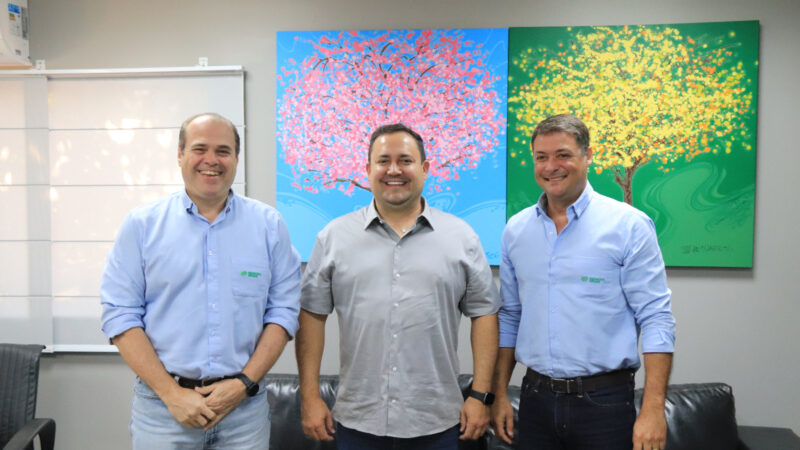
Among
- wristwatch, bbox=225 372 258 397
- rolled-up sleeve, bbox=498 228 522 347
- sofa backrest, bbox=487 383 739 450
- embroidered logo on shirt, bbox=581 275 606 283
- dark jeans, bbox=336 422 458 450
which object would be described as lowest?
sofa backrest, bbox=487 383 739 450

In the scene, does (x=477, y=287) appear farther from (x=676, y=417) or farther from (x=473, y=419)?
(x=676, y=417)

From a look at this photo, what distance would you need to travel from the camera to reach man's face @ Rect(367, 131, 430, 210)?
173 cm

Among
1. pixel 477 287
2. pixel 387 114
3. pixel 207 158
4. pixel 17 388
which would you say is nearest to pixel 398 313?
pixel 477 287

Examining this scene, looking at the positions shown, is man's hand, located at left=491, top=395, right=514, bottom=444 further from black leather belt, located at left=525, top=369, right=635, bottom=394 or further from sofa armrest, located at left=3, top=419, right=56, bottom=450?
sofa armrest, located at left=3, top=419, right=56, bottom=450

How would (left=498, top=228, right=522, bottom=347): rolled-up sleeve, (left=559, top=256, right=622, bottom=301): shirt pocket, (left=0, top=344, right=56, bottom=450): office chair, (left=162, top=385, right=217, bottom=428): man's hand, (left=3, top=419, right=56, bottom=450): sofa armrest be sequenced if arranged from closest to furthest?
(left=162, top=385, right=217, bottom=428): man's hand → (left=559, top=256, right=622, bottom=301): shirt pocket → (left=498, top=228, right=522, bottom=347): rolled-up sleeve → (left=3, top=419, right=56, bottom=450): sofa armrest → (left=0, top=344, right=56, bottom=450): office chair

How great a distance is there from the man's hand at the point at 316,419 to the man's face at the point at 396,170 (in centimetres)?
A: 70

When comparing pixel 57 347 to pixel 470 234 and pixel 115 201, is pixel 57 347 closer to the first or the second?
pixel 115 201

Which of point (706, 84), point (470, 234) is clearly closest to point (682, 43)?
point (706, 84)

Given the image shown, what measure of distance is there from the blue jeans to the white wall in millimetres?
1289

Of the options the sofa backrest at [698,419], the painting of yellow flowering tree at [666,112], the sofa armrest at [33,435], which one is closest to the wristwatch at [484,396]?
the sofa backrest at [698,419]

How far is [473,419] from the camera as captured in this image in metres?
1.73

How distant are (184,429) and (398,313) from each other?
0.71 m

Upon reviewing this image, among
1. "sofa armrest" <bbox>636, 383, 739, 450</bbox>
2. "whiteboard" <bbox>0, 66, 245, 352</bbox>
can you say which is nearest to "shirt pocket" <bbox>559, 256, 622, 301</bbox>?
"sofa armrest" <bbox>636, 383, 739, 450</bbox>

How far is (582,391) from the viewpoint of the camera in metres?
1.68
